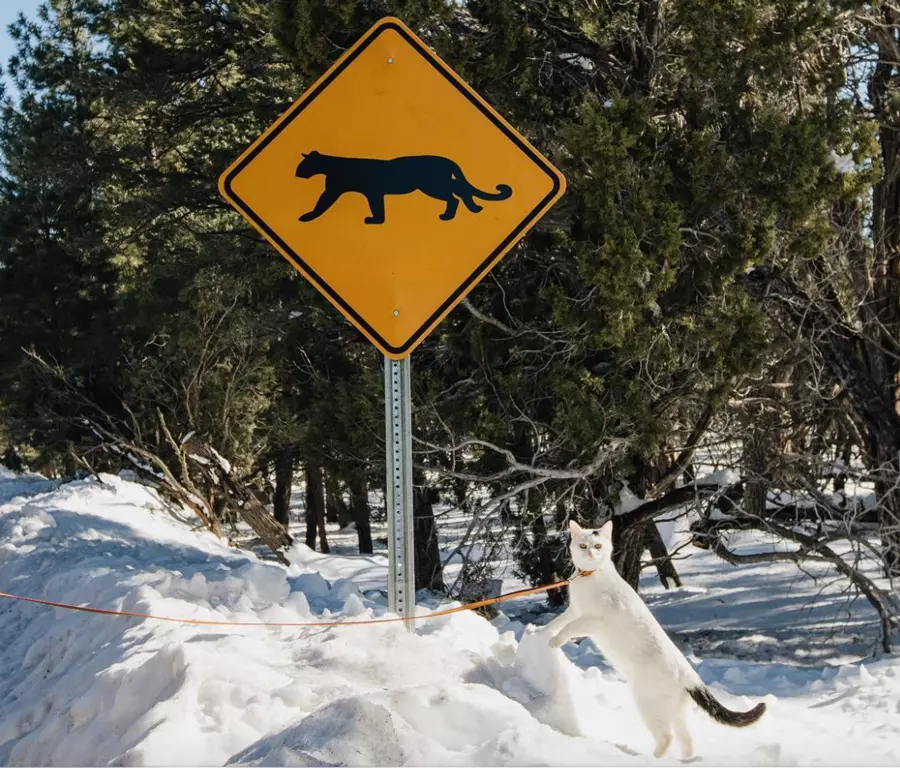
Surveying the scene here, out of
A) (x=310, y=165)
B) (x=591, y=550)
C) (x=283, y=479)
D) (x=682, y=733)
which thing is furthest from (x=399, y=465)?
(x=283, y=479)

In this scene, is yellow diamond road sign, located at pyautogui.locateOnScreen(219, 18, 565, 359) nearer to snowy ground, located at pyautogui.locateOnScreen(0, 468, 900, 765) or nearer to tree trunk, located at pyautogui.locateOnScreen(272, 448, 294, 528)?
snowy ground, located at pyautogui.locateOnScreen(0, 468, 900, 765)

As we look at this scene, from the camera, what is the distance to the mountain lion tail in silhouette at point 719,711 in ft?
12.8

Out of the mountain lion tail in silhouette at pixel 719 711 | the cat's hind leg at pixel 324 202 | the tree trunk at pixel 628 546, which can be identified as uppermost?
the cat's hind leg at pixel 324 202

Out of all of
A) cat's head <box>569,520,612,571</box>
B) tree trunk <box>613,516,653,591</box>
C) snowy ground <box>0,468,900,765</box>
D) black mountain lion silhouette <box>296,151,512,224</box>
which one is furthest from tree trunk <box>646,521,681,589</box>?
black mountain lion silhouette <box>296,151,512,224</box>

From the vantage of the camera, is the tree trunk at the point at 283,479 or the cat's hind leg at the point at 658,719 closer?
the cat's hind leg at the point at 658,719

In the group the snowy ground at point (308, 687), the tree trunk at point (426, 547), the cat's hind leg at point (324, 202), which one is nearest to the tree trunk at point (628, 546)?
the tree trunk at point (426, 547)

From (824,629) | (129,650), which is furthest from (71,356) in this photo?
(129,650)

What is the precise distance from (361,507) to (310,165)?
11.8 metres

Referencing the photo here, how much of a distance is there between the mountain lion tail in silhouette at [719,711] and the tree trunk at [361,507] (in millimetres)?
7785

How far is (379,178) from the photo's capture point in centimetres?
406

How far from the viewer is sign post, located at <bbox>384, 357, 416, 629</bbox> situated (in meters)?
4.17

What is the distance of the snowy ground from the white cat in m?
0.16

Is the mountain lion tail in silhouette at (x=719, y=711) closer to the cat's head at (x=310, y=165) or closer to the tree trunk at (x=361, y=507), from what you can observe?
the cat's head at (x=310, y=165)

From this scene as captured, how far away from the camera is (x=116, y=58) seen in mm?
14156
